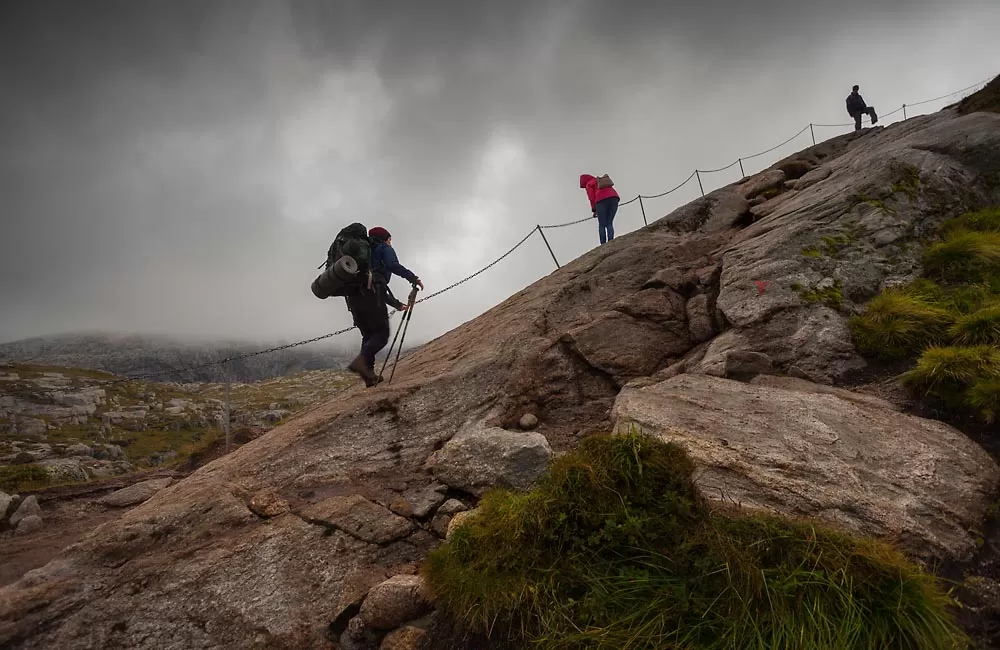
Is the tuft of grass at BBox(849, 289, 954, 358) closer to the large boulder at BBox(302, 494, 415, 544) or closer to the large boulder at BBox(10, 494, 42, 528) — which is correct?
the large boulder at BBox(302, 494, 415, 544)

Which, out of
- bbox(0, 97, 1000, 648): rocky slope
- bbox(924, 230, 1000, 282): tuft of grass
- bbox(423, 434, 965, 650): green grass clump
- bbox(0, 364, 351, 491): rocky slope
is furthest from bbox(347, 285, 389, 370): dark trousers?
bbox(0, 364, 351, 491): rocky slope

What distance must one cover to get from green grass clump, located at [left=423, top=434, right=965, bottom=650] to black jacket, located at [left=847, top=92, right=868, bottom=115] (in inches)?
1343

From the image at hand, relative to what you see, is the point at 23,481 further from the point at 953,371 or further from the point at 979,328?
the point at 979,328

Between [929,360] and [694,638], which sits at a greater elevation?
[929,360]

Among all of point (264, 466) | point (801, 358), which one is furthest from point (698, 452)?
point (264, 466)

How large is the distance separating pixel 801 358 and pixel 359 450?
28.4ft

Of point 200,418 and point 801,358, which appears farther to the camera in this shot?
point 200,418

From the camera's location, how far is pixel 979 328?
23.6 feet

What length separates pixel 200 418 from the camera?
369 ft

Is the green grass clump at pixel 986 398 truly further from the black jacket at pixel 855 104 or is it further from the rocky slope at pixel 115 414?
the rocky slope at pixel 115 414

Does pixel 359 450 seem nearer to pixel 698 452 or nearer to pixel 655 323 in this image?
pixel 698 452

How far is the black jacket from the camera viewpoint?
28587mm

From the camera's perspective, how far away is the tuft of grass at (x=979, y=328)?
6996 millimetres

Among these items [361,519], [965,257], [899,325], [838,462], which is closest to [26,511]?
[361,519]
